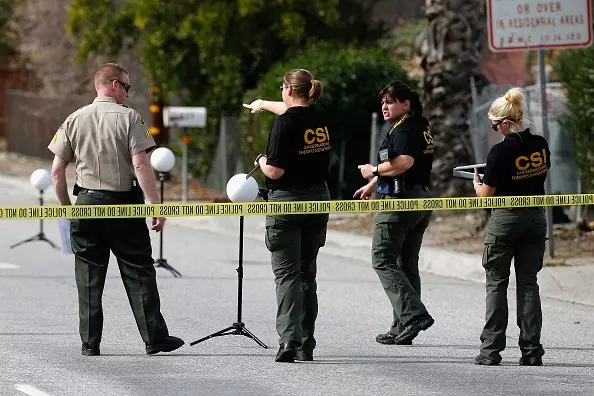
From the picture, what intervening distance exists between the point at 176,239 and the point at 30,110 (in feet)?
52.2

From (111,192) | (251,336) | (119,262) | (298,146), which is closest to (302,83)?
(298,146)

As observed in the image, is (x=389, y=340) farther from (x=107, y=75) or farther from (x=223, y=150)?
(x=223, y=150)

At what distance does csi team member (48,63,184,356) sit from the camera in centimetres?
923

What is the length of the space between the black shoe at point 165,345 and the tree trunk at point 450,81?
934 cm

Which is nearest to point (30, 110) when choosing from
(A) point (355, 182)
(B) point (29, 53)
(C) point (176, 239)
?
(B) point (29, 53)

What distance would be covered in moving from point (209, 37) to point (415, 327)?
13.9m

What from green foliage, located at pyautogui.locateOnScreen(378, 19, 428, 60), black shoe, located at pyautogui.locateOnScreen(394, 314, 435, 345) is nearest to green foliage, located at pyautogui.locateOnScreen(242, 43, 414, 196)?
green foliage, located at pyautogui.locateOnScreen(378, 19, 428, 60)

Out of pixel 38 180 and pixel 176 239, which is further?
pixel 176 239

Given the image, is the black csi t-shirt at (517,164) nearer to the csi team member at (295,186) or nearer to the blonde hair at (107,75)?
the csi team member at (295,186)

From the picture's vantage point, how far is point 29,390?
827 cm

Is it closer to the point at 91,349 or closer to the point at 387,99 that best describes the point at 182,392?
the point at 91,349

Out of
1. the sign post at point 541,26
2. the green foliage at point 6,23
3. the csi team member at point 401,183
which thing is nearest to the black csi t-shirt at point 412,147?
the csi team member at point 401,183

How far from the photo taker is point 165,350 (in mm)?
9445

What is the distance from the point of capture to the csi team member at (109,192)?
9.23 meters
